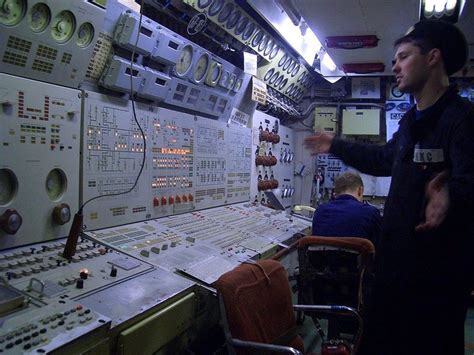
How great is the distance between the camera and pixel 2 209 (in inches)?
67.3

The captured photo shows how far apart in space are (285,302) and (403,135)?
94 centimetres

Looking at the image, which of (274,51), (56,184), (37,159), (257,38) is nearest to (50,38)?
(37,159)

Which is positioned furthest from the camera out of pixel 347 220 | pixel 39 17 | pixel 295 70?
pixel 295 70

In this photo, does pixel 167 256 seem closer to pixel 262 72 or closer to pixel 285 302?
pixel 285 302

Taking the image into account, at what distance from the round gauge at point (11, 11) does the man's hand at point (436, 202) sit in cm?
178

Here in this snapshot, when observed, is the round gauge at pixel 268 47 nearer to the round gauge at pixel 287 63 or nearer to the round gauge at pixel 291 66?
the round gauge at pixel 287 63

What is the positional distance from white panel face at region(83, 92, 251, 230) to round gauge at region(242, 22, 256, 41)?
87 centimetres

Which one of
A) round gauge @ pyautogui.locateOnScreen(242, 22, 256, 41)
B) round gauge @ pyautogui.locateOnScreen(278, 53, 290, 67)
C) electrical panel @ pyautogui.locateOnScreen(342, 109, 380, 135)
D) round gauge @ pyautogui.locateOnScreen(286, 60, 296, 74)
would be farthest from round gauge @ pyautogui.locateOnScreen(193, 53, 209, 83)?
electrical panel @ pyautogui.locateOnScreen(342, 109, 380, 135)

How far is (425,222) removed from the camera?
1.18 m

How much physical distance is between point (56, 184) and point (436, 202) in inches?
69.0

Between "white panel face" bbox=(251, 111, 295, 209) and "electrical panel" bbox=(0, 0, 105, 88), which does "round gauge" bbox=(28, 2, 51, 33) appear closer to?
"electrical panel" bbox=(0, 0, 105, 88)

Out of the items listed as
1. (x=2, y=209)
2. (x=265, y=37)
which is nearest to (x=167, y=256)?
(x=2, y=209)

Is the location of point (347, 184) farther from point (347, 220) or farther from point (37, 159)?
point (37, 159)

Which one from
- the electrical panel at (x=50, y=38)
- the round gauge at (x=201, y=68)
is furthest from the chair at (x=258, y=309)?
the round gauge at (x=201, y=68)
